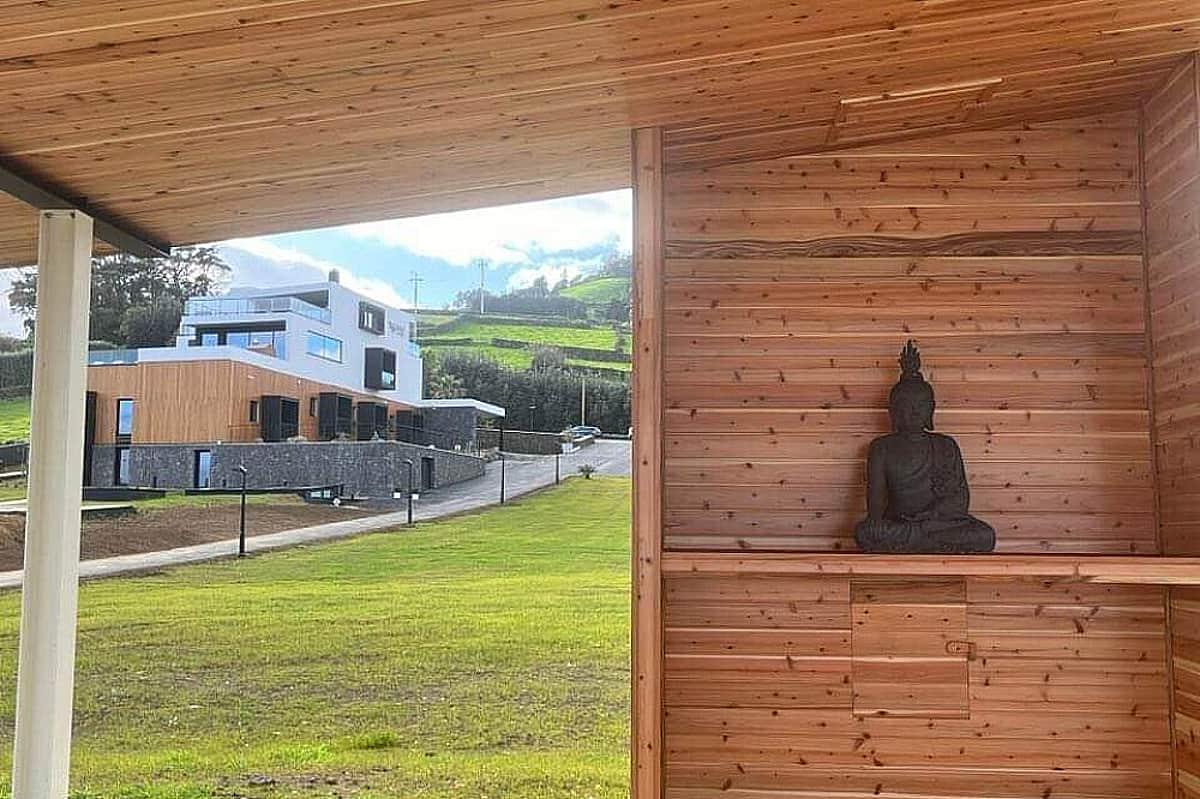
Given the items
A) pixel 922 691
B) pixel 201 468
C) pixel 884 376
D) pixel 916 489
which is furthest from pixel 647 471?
pixel 201 468

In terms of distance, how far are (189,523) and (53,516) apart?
1.91 m

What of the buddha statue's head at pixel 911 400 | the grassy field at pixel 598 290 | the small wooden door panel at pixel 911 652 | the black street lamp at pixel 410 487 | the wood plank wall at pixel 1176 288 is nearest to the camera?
the wood plank wall at pixel 1176 288

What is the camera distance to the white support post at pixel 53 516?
3.85m

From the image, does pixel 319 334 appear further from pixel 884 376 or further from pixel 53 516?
pixel 884 376

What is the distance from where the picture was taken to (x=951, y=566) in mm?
3867

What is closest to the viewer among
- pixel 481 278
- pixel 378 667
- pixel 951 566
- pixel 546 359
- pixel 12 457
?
pixel 951 566

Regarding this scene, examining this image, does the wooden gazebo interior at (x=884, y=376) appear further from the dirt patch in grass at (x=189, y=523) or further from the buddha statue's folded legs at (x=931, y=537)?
the dirt patch in grass at (x=189, y=523)

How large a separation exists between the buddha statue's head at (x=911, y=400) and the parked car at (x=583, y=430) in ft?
6.34

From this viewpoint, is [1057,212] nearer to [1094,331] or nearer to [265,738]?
[1094,331]

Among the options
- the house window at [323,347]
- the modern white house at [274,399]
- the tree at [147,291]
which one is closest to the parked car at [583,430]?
the modern white house at [274,399]

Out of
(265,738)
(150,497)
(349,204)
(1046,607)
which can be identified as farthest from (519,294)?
(1046,607)

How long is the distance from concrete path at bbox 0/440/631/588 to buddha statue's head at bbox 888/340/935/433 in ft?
6.03

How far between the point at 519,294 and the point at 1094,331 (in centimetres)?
298

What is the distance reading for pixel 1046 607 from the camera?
4.36m
